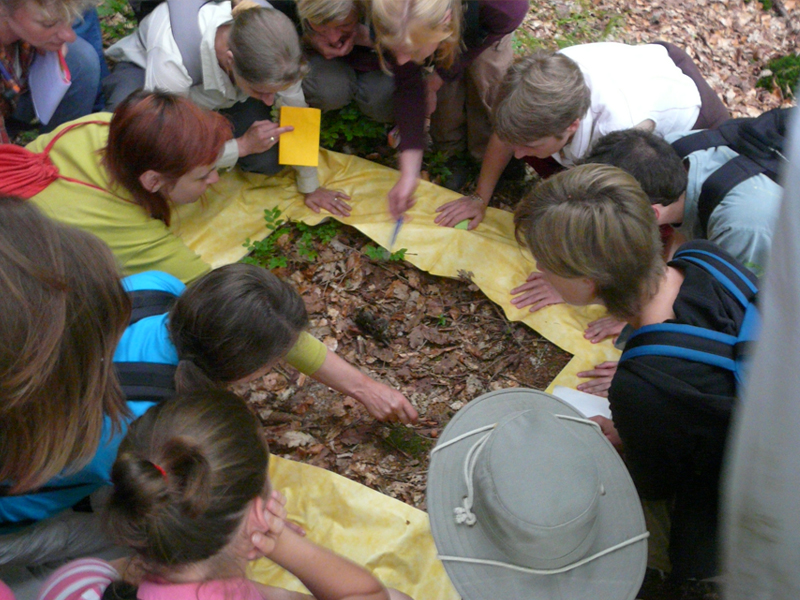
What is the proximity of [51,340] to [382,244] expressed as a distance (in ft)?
6.14

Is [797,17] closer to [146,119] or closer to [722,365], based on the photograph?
[722,365]

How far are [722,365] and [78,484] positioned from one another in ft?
6.12

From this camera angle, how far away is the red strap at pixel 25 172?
225 centimetres

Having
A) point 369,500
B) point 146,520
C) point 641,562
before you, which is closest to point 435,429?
point 369,500

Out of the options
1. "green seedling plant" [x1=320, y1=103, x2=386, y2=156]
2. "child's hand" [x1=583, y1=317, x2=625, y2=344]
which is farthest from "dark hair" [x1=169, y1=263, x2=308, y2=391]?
"green seedling plant" [x1=320, y1=103, x2=386, y2=156]

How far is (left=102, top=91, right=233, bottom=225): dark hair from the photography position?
2.20 meters

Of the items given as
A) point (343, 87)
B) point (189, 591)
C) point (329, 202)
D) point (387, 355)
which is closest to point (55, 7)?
point (343, 87)

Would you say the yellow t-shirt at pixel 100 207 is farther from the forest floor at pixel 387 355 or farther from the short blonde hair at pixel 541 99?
the short blonde hair at pixel 541 99

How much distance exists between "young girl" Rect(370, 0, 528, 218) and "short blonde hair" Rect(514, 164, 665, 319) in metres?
0.94

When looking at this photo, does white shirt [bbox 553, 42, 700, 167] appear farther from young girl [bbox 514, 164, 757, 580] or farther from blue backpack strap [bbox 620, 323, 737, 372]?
blue backpack strap [bbox 620, 323, 737, 372]

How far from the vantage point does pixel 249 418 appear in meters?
1.50

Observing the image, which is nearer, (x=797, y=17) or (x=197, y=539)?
(x=197, y=539)

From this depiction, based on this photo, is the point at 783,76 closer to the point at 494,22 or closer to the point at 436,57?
the point at 494,22

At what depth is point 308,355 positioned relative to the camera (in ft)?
7.30
